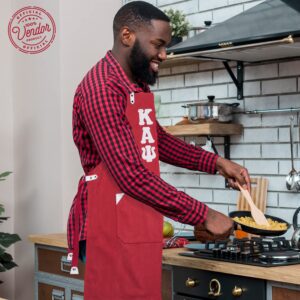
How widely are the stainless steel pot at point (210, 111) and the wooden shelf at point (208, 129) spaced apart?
35mm

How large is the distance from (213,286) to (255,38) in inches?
40.1

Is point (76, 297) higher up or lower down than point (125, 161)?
lower down

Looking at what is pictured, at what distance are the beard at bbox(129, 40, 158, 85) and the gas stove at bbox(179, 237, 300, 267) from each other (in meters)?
0.81

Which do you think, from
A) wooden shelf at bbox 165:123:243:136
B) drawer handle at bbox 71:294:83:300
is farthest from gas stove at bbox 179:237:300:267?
drawer handle at bbox 71:294:83:300

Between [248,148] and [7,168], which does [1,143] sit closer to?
[7,168]

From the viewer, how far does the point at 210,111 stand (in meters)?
3.77

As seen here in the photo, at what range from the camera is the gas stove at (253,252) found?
2.85 m

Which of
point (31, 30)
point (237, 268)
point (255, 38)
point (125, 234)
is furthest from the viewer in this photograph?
point (31, 30)

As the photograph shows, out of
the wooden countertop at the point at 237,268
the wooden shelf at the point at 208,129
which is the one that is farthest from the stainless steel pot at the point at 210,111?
the wooden countertop at the point at 237,268

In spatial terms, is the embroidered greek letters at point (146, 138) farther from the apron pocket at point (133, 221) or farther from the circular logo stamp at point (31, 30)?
the circular logo stamp at point (31, 30)

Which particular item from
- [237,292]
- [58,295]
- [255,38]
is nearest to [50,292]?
[58,295]

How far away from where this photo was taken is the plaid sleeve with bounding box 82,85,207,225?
7.76ft

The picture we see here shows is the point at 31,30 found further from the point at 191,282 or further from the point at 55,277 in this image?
the point at 191,282

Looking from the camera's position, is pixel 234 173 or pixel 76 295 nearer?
pixel 234 173
